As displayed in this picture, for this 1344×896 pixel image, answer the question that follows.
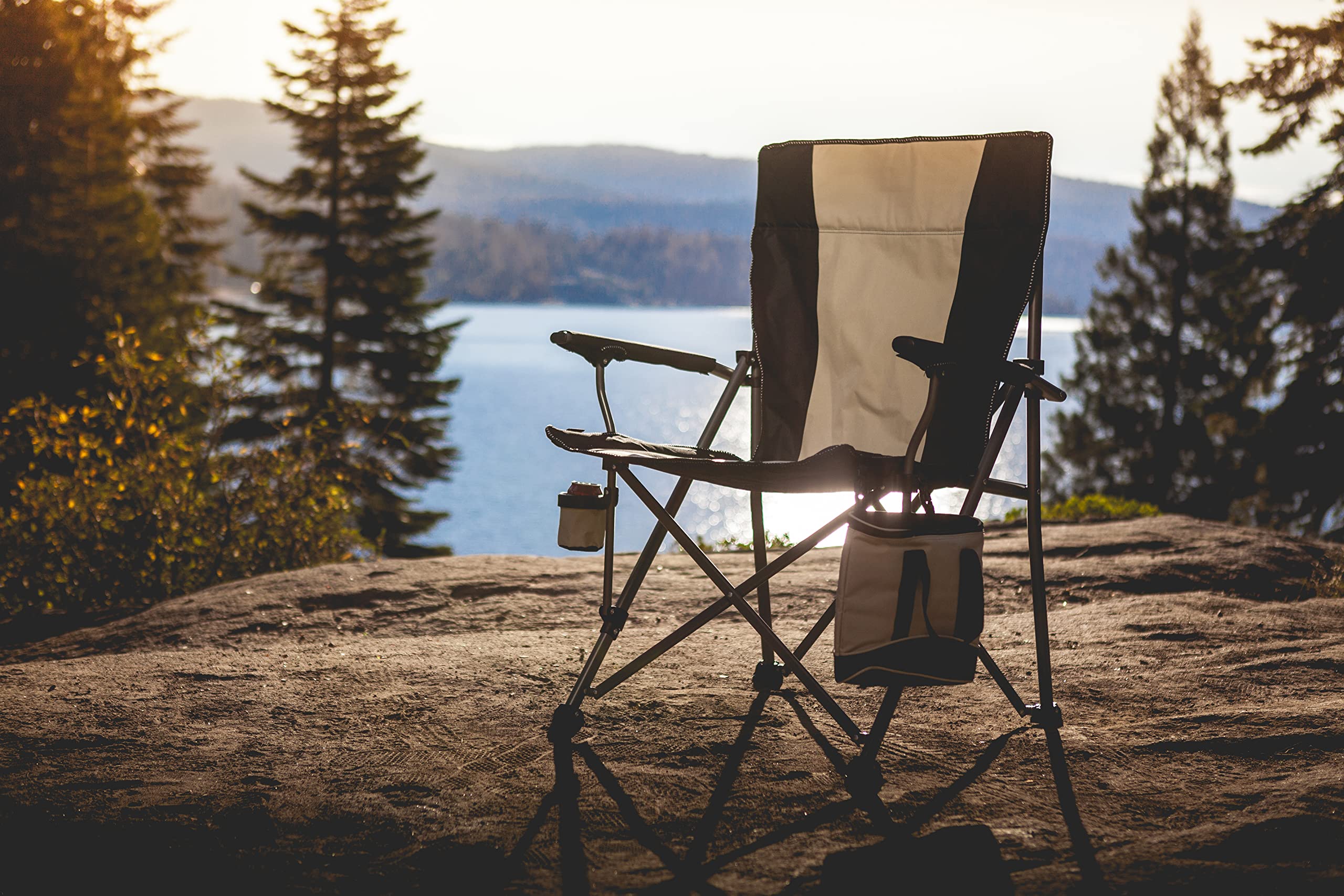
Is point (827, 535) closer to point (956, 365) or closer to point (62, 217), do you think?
point (956, 365)

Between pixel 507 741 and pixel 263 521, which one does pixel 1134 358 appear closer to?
pixel 263 521

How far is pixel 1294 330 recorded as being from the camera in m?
12.2

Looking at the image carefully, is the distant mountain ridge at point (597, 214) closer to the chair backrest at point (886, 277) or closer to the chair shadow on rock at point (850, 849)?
the chair backrest at point (886, 277)

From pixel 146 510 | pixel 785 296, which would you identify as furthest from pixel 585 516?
pixel 146 510

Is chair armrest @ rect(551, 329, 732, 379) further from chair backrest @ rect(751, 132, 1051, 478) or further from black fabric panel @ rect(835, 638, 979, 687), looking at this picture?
black fabric panel @ rect(835, 638, 979, 687)

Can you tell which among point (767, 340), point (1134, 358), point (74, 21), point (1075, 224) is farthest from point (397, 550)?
point (1075, 224)

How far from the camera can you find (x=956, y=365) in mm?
1607

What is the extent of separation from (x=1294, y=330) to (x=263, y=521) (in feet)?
40.1

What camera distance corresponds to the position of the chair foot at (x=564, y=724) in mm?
1845

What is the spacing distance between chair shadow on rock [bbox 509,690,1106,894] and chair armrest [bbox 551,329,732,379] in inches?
33.0

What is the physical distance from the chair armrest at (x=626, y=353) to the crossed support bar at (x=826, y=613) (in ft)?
0.21

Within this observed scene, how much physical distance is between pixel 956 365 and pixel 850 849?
750mm

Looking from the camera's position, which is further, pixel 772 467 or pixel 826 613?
pixel 826 613

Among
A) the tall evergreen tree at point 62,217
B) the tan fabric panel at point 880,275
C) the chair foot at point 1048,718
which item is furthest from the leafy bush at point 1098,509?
the tall evergreen tree at point 62,217
